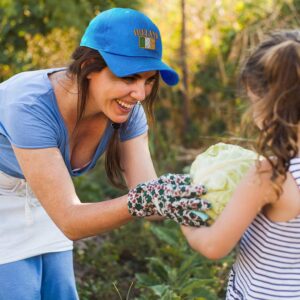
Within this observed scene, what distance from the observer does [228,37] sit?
6730 mm

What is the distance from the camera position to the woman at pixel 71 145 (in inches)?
100

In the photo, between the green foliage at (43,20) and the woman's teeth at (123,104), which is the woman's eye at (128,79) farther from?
the green foliage at (43,20)

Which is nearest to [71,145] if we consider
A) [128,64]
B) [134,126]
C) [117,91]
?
[134,126]

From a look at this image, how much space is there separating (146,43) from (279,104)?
82 centimetres

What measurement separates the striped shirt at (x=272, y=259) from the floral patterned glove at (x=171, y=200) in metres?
0.18

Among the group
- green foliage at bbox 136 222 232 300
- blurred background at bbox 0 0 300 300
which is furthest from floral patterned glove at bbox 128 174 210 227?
blurred background at bbox 0 0 300 300

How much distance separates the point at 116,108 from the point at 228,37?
4252mm

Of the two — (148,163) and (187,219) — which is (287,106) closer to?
(187,219)

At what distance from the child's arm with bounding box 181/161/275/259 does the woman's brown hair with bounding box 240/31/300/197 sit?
1.3 inches

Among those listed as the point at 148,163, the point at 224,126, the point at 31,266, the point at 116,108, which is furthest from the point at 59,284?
the point at 224,126

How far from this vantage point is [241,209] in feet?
6.31

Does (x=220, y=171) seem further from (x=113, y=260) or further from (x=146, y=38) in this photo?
(x=113, y=260)

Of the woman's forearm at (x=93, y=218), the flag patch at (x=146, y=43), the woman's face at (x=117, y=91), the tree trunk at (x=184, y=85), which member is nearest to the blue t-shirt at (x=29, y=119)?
the woman's face at (x=117, y=91)

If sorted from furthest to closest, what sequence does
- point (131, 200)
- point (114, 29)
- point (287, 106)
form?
point (114, 29) → point (131, 200) → point (287, 106)
